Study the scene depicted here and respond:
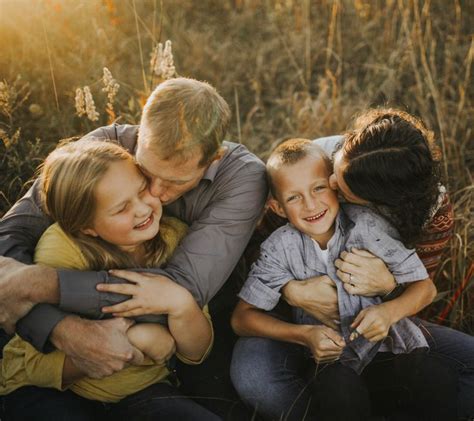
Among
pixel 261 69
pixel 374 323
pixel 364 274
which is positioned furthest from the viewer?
pixel 261 69

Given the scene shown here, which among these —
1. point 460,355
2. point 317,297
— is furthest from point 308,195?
point 460,355

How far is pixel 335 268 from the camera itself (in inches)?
92.9

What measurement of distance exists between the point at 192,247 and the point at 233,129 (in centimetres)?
200

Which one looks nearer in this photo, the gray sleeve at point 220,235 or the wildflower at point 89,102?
the gray sleeve at point 220,235

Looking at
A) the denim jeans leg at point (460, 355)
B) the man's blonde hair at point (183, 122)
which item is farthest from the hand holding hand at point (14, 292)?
the denim jeans leg at point (460, 355)

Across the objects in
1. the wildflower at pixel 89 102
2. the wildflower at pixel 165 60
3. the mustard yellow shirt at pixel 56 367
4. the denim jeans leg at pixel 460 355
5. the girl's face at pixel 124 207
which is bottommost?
the denim jeans leg at pixel 460 355

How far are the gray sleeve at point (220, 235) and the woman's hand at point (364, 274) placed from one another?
1.43 feet

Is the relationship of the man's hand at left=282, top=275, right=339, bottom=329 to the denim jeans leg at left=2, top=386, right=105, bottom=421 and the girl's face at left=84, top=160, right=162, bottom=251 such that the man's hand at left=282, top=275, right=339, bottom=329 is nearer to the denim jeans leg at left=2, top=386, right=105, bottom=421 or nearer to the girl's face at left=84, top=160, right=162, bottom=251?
the girl's face at left=84, top=160, right=162, bottom=251

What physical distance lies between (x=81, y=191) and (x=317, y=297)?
1.05 meters

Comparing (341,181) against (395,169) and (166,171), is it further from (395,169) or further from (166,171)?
(166,171)

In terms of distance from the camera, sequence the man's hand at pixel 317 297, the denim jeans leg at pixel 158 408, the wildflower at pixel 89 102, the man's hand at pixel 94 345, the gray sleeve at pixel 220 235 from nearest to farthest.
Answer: the man's hand at pixel 94 345
the denim jeans leg at pixel 158 408
the gray sleeve at pixel 220 235
the man's hand at pixel 317 297
the wildflower at pixel 89 102

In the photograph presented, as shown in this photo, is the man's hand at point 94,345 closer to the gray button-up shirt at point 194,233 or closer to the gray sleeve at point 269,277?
the gray button-up shirt at point 194,233

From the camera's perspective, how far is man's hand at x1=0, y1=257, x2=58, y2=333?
6.66ft

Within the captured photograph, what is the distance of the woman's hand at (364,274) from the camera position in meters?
2.25
